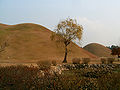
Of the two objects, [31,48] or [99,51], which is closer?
[31,48]

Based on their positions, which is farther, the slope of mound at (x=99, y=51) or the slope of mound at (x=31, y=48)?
the slope of mound at (x=99, y=51)

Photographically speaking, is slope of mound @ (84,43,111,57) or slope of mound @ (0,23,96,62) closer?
slope of mound @ (0,23,96,62)

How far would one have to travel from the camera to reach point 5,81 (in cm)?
778

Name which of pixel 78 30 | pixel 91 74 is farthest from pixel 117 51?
pixel 91 74

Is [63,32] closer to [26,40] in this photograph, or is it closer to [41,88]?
[41,88]

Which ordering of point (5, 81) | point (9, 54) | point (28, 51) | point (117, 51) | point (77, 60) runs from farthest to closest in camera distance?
1. point (117, 51)
2. point (28, 51)
3. point (9, 54)
4. point (77, 60)
5. point (5, 81)

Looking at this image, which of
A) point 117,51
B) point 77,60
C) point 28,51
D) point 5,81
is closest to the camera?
point 5,81

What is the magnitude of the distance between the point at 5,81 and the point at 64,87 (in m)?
3.51

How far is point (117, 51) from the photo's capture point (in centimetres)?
6100

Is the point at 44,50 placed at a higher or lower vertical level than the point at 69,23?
lower

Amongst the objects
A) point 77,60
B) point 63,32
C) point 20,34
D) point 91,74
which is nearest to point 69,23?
point 63,32

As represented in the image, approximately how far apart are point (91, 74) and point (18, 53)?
41.6 meters

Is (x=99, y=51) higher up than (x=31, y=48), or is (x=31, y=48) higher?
(x=99, y=51)

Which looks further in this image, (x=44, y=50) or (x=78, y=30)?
(x=44, y=50)
